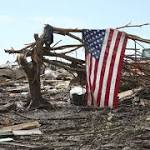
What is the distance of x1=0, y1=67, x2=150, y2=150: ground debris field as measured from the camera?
7648mm

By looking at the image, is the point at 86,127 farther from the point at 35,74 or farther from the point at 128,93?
the point at 128,93

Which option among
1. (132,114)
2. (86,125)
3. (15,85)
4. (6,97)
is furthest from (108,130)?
(15,85)

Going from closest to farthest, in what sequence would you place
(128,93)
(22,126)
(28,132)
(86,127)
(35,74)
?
(28,132), (86,127), (22,126), (35,74), (128,93)

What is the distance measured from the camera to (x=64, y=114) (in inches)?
450

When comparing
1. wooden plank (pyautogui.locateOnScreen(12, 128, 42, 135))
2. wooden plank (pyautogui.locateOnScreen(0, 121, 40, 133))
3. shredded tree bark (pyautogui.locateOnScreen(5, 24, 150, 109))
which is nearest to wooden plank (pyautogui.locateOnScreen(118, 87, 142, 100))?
shredded tree bark (pyautogui.locateOnScreen(5, 24, 150, 109))

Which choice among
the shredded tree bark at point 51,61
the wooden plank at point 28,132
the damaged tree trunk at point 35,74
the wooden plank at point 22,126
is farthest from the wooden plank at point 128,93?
the wooden plank at point 28,132

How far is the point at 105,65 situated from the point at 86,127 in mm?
3173

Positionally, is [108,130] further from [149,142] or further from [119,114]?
[119,114]

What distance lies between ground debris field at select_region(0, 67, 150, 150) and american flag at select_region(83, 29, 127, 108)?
46 centimetres

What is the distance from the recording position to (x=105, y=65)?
12273 millimetres

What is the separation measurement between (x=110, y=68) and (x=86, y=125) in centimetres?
290

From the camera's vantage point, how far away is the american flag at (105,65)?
1220 centimetres

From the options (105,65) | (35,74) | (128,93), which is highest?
(105,65)

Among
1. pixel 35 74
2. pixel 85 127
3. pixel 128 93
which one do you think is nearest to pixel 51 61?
pixel 35 74
